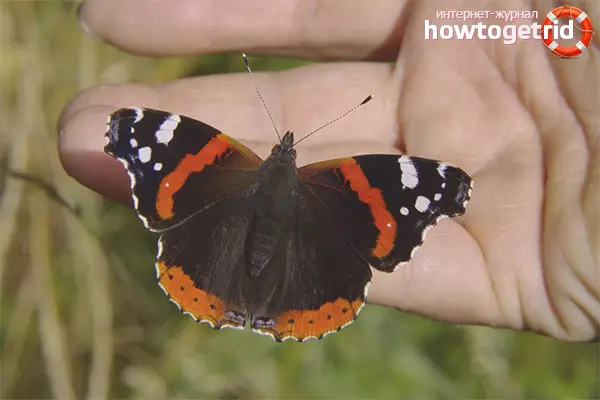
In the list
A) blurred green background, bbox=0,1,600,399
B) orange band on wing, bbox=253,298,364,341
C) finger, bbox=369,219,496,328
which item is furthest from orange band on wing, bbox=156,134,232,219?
blurred green background, bbox=0,1,600,399

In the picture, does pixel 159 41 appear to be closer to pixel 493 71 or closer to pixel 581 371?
pixel 493 71

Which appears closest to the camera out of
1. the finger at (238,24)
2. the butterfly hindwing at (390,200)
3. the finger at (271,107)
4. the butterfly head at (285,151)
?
the butterfly hindwing at (390,200)

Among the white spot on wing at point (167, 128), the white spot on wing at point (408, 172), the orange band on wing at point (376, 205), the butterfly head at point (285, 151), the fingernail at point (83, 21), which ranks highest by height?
the fingernail at point (83, 21)

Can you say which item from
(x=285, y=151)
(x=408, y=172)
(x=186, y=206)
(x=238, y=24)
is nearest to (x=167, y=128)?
(x=186, y=206)

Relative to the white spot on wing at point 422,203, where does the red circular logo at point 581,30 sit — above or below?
above

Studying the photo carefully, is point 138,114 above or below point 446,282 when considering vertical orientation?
above

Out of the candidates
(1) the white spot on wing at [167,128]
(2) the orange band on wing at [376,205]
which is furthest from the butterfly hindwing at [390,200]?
(1) the white spot on wing at [167,128]

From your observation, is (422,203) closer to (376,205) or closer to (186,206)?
(376,205)

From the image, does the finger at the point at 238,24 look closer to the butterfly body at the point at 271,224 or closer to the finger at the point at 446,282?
the butterfly body at the point at 271,224
